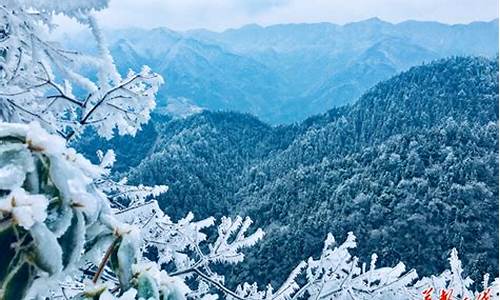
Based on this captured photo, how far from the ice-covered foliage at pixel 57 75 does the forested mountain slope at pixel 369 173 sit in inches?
2283

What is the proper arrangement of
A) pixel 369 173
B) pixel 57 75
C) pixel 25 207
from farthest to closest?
pixel 369 173 < pixel 57 75 < pixel 25 207

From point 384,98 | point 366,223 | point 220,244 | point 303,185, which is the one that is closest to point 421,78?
point 384,98

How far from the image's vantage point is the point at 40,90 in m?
2.82

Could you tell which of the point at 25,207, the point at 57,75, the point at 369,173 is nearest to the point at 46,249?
the point at 25,207

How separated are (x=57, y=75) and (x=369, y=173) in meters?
78.1

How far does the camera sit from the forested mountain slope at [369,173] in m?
64.1

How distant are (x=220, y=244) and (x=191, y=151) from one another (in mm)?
108785

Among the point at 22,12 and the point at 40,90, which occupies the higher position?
the point at 22,12

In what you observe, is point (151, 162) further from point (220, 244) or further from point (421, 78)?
point (220, 244)

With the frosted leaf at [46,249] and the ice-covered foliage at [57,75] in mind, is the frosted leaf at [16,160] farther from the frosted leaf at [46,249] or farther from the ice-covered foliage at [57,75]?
the ice-covered foliage at [57,75]

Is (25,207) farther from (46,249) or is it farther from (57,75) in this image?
(57,75)

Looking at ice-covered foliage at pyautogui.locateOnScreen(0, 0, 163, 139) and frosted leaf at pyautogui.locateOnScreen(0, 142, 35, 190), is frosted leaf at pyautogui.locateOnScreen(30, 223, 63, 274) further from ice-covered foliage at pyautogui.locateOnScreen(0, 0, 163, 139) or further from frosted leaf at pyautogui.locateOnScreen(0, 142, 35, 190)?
ice-covered foliage at pyautogui.locateOnScreen(0, 0, 163, 139)

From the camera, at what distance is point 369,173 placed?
78.4m

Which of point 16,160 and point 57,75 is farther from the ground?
point 16,160
